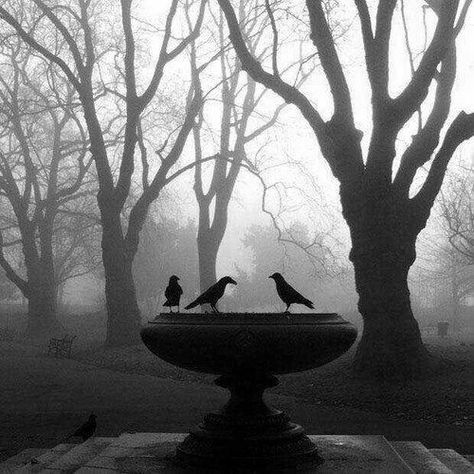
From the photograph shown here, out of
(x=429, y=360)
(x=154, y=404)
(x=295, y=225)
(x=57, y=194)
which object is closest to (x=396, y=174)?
(x=429, y=360)

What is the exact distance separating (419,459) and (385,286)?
9227 millimetres

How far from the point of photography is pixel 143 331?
6824mm

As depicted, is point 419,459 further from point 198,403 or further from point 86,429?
point 198,403

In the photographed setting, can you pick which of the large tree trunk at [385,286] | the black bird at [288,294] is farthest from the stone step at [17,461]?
the large tree trunk at [385,286]

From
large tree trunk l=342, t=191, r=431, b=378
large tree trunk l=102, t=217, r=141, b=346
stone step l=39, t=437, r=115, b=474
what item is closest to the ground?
large tree trunk l=342, t=191, r=431, b=378

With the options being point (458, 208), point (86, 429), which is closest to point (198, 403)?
point (86, 429)

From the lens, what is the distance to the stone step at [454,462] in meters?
6.43

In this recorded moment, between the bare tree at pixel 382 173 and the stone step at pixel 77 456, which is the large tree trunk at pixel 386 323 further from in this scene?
the stone step at pixel 77 456

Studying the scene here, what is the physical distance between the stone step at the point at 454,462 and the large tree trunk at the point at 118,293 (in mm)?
19784

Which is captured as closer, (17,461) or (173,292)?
(173,292)

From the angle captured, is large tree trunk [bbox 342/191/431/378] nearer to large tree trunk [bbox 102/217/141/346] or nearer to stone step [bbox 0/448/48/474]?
stone step [bbox 0/448/48/474]

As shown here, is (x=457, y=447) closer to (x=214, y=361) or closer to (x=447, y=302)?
(x=214, y=361)

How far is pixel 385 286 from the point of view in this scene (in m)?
15.8

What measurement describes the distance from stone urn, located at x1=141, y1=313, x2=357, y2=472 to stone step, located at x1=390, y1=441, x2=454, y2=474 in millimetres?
834
